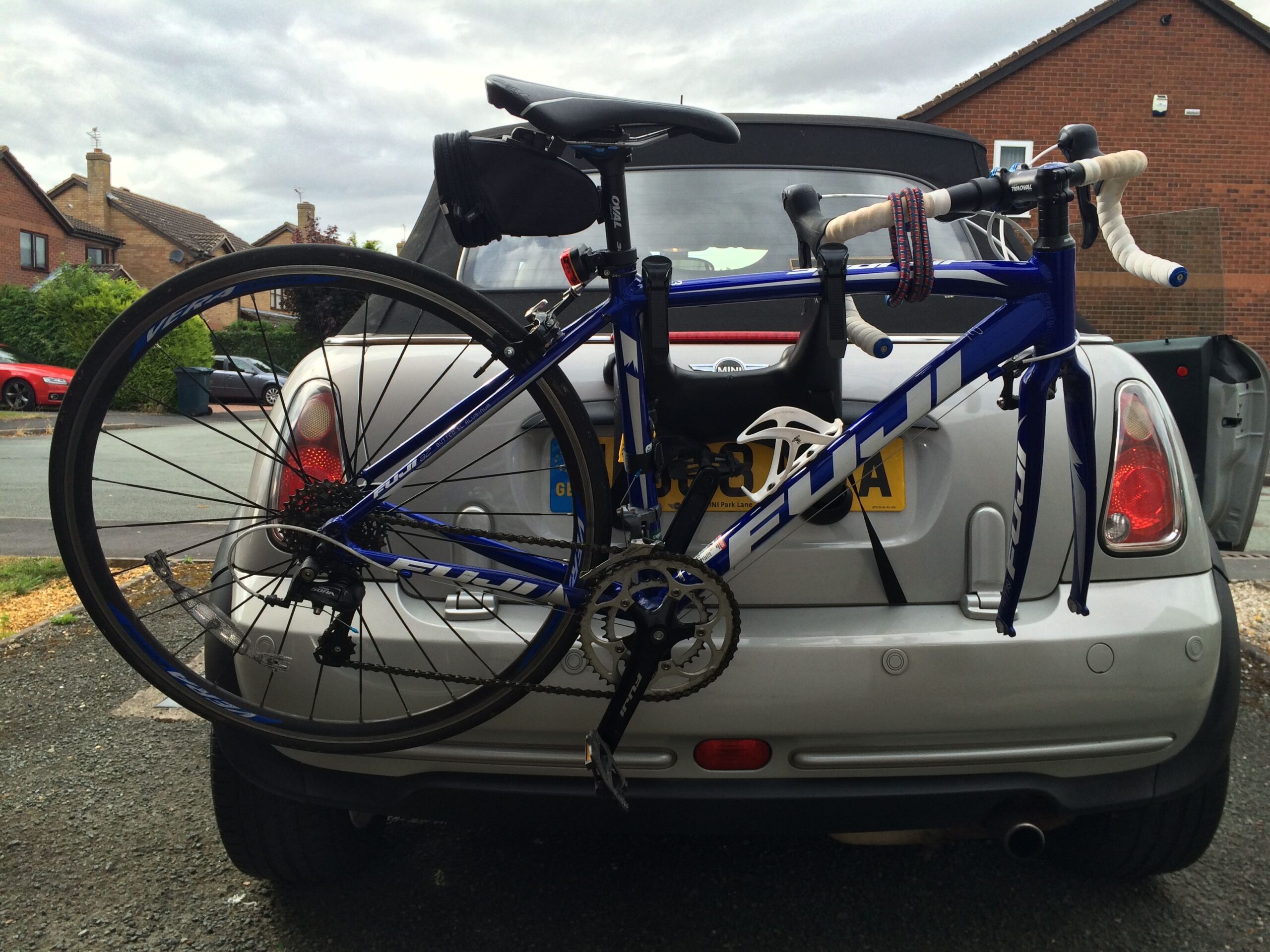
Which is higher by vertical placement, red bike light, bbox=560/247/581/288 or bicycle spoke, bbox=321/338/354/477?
red bike light, bbox=560/247/581/288

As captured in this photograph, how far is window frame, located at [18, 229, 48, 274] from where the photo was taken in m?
43.8

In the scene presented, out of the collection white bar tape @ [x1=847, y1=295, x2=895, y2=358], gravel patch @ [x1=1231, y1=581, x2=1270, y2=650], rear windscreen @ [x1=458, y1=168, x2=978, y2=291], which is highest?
rear windscreen @ [x1=458, y1=168, x2=978, y2=291]

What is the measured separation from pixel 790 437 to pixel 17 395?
23050 mm

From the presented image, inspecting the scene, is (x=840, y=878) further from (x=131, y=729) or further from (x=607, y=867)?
(x=131, y=729)

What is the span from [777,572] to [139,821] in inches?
77.7

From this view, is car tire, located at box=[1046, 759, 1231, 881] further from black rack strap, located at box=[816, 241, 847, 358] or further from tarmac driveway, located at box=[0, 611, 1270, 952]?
black rack strap, located at box=[816, 241, 847, 358]

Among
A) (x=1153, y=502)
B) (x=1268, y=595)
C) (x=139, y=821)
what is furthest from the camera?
(x=1268, y=595)

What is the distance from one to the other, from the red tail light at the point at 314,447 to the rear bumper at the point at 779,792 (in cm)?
53

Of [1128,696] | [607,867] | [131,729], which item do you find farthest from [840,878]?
[131,729]

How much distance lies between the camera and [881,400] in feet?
6.22

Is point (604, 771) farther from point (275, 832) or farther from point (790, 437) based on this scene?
point (275, 832)

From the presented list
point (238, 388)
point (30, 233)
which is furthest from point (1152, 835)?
point (30, 233)

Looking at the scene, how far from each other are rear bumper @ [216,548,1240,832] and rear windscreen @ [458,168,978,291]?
4.03 ft

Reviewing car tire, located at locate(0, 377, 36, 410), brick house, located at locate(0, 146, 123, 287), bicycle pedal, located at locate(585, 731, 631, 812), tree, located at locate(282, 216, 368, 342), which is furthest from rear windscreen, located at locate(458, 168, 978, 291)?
brick house, located at locate(0, 146, 123, 287)
